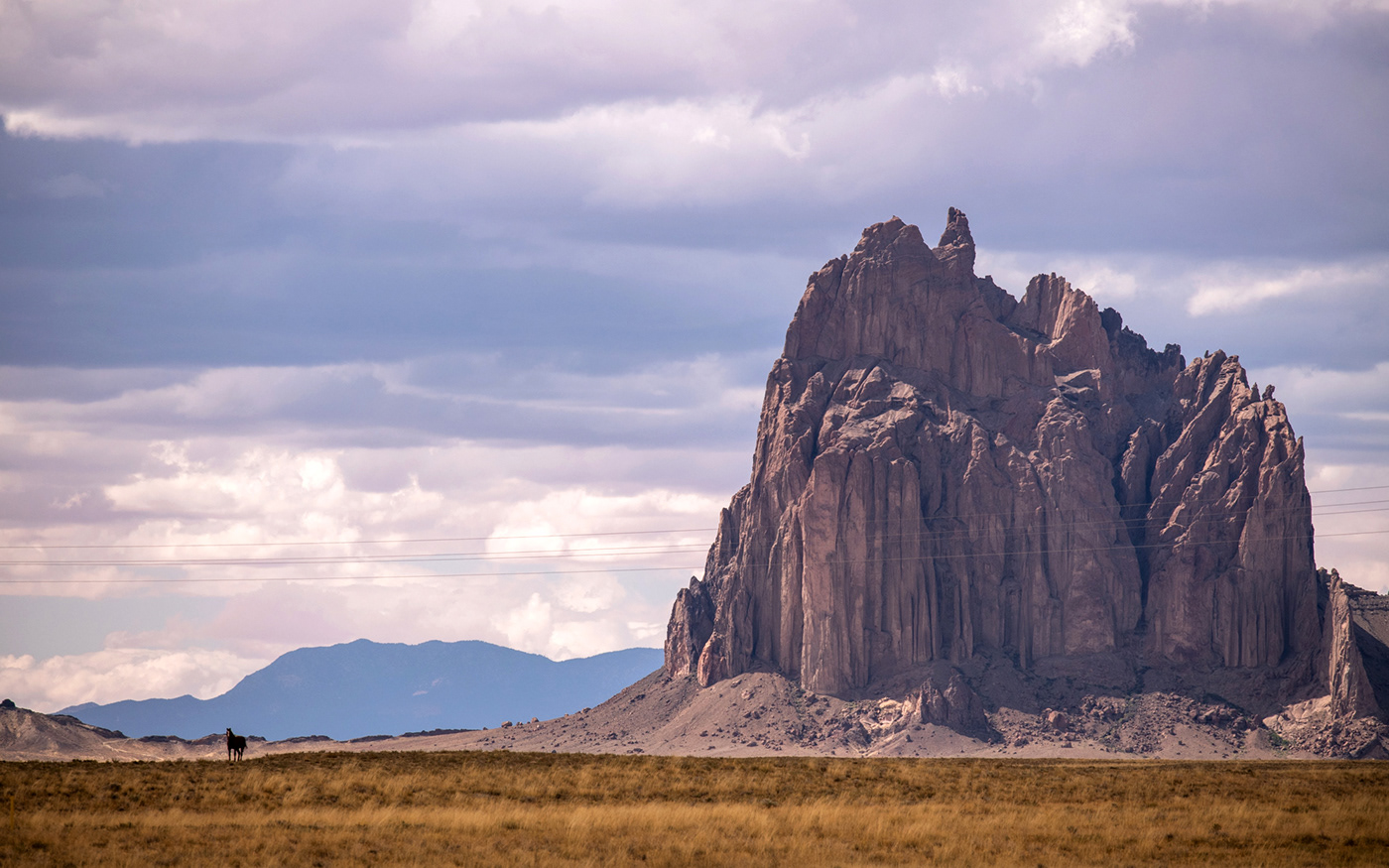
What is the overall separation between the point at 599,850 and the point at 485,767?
27.2m

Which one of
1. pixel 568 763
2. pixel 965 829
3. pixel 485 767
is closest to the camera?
pixel 965 829

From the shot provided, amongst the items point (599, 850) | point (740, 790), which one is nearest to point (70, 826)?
point (599, 850)

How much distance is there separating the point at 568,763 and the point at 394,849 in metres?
33.7

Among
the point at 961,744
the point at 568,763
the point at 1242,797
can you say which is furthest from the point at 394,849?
the point at 961,744

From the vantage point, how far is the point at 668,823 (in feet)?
207

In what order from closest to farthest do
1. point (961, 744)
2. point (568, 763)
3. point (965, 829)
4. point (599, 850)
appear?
point (599, 850) < point (965, 829) < point (568, 763) < point (961, 744)

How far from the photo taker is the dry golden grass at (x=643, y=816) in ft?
185

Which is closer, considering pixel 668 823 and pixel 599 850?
pixel 599 850

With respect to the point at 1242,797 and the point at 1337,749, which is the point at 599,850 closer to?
the point at 1242,797

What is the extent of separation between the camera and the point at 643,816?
212ft

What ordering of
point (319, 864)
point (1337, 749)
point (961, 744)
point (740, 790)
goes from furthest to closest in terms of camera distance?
point (961, 744) → point (1337, 749) → point (740, 790) → point (319, 864)

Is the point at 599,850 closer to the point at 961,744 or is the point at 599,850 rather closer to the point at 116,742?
the point at 961,744

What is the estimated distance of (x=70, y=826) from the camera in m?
58.8

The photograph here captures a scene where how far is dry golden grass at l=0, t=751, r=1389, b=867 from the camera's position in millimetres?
56375
